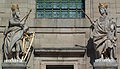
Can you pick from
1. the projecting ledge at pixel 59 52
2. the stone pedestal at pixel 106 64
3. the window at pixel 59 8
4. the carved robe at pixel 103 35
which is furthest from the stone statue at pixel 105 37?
the window at pixel 59 8

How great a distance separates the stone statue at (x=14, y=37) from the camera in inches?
575

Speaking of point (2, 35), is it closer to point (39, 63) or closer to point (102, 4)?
point (39, 63)

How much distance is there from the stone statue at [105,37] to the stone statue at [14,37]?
295 centimetres

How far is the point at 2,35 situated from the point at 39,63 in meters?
2.01

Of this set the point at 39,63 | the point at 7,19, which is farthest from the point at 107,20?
the point at 7,19

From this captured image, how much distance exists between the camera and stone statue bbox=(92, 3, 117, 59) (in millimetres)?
14555

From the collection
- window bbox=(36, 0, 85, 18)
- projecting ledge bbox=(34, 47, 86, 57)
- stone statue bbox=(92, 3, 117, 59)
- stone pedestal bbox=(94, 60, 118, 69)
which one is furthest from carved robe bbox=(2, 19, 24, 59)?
stone pedestal bbox=(94, 60, 118, 69)

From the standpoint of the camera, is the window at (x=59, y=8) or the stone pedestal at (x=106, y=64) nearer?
the stone pedestal at (x=106, y=64)

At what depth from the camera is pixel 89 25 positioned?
15.8 metres

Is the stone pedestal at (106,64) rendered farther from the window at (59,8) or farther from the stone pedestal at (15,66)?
the stone pedestal at (15,66)

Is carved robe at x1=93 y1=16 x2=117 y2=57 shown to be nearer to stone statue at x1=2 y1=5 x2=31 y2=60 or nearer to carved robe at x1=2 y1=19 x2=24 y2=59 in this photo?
stone statue at x1=2 y1=5 x2=31 y2=60

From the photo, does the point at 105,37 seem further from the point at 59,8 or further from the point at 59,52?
the point at 59,8

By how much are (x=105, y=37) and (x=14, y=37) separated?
3.67 m

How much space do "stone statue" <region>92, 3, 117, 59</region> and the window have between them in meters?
1.69
